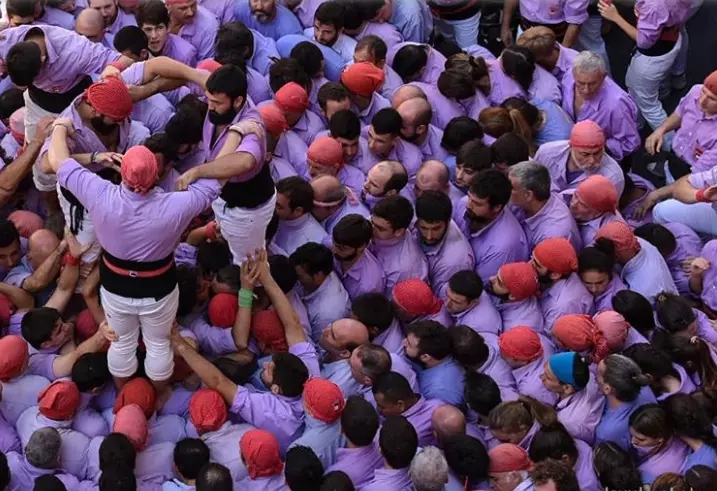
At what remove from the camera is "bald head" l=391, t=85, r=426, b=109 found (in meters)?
5.60

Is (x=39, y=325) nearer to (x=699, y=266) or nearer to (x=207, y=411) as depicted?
(x=207, y=411)

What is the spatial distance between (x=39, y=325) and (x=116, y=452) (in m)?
0.77

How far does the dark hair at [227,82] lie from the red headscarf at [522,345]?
167cm

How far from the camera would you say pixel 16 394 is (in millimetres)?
4168

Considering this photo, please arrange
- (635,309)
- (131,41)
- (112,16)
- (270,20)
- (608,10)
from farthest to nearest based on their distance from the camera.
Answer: (608,10) → (270,20) → (112,16) → (131,41) → (635,309)

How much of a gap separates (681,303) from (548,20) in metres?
2.80

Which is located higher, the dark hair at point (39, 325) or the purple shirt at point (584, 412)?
the purple shirt at point (584, 412)

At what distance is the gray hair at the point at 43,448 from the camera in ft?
12.8

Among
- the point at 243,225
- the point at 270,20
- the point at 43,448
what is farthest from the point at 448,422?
the point at 270,20

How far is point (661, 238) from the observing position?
5086 mm

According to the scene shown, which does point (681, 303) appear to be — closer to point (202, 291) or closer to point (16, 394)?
point (202, 291)

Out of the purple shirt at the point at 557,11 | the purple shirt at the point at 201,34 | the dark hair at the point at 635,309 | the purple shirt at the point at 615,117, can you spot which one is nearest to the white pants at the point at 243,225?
the dark hair at the point at 635,309

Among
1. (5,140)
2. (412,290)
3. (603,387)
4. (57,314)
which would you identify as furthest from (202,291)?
(603,387)

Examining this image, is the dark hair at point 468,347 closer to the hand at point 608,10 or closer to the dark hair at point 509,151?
the dark hair at point 509,151
